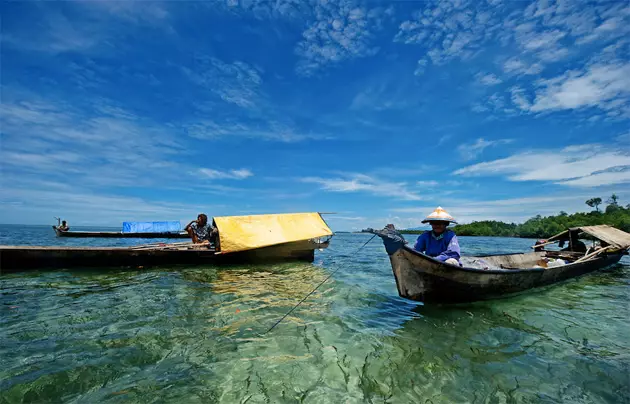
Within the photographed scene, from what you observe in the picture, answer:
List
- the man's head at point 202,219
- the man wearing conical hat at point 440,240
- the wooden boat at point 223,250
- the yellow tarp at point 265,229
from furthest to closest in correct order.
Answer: the man's head at point 202,219 → the yellow tarp at point 265,229 → the wooden boat at point 223,250 → the man wearing conical hat at point 440,240

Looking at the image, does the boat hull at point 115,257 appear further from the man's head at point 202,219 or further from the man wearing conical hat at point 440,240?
the man wearing conical hat at point 440,240

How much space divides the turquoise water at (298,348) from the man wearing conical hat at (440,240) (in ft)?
4.22

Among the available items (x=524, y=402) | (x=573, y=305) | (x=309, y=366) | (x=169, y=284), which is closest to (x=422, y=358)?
(x=524, y=402)

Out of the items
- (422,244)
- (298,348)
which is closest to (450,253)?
(422,244)

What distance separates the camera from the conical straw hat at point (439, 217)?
6.80 m

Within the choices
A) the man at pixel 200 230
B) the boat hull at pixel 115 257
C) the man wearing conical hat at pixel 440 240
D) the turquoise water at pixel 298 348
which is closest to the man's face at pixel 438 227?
the man wearing conical hat at pixel 440 240

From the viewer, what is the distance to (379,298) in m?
8.66

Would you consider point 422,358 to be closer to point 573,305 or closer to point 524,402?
point 524,402

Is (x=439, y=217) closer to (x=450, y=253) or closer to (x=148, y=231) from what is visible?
(x=450, y=253)

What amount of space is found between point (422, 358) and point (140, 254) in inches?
454

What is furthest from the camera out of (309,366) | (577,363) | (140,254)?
(140,254)

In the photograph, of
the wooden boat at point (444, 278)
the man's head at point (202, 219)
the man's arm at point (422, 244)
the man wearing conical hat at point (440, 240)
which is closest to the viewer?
the wooden boat at point (444, 278)

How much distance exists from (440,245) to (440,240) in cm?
12

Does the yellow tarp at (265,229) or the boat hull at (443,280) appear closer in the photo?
the boat hull at (443,280)
